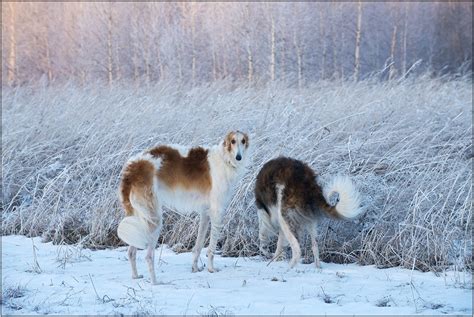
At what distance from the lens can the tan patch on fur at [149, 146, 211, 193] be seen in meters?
5.07

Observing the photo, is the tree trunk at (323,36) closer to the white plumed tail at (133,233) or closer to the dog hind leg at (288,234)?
the dog hind leg at (288,234)

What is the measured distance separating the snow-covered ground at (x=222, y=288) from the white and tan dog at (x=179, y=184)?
14.1 inches

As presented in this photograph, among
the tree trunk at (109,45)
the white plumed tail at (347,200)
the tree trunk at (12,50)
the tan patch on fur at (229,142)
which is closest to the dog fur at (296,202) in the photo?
the white plumed tail at (347,200)

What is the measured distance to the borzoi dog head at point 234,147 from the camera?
5160 millimetres

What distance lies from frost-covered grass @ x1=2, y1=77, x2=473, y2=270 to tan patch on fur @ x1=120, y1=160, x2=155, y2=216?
4.36ft

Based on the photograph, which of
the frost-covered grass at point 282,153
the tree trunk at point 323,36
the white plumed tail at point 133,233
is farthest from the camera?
the tree trunk at point 323,36

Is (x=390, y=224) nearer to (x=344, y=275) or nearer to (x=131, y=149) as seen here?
(x=344, y=275)

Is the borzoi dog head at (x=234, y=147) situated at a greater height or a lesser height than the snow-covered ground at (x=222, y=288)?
greater

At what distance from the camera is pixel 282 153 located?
6801 millimetres

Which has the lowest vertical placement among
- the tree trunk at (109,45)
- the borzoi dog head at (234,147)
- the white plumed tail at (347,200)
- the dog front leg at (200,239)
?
the dog front leg at (200,239)

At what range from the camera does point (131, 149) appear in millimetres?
7500

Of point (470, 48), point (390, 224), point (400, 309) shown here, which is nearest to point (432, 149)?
point (390, 224)

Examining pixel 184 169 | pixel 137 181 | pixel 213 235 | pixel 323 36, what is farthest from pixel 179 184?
pixel 323 36

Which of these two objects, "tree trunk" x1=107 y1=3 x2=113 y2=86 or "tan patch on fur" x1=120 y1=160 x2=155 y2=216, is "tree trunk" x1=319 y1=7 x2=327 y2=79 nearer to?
"tree trunk" x1=107 y1=3 x2=113 y2=86
